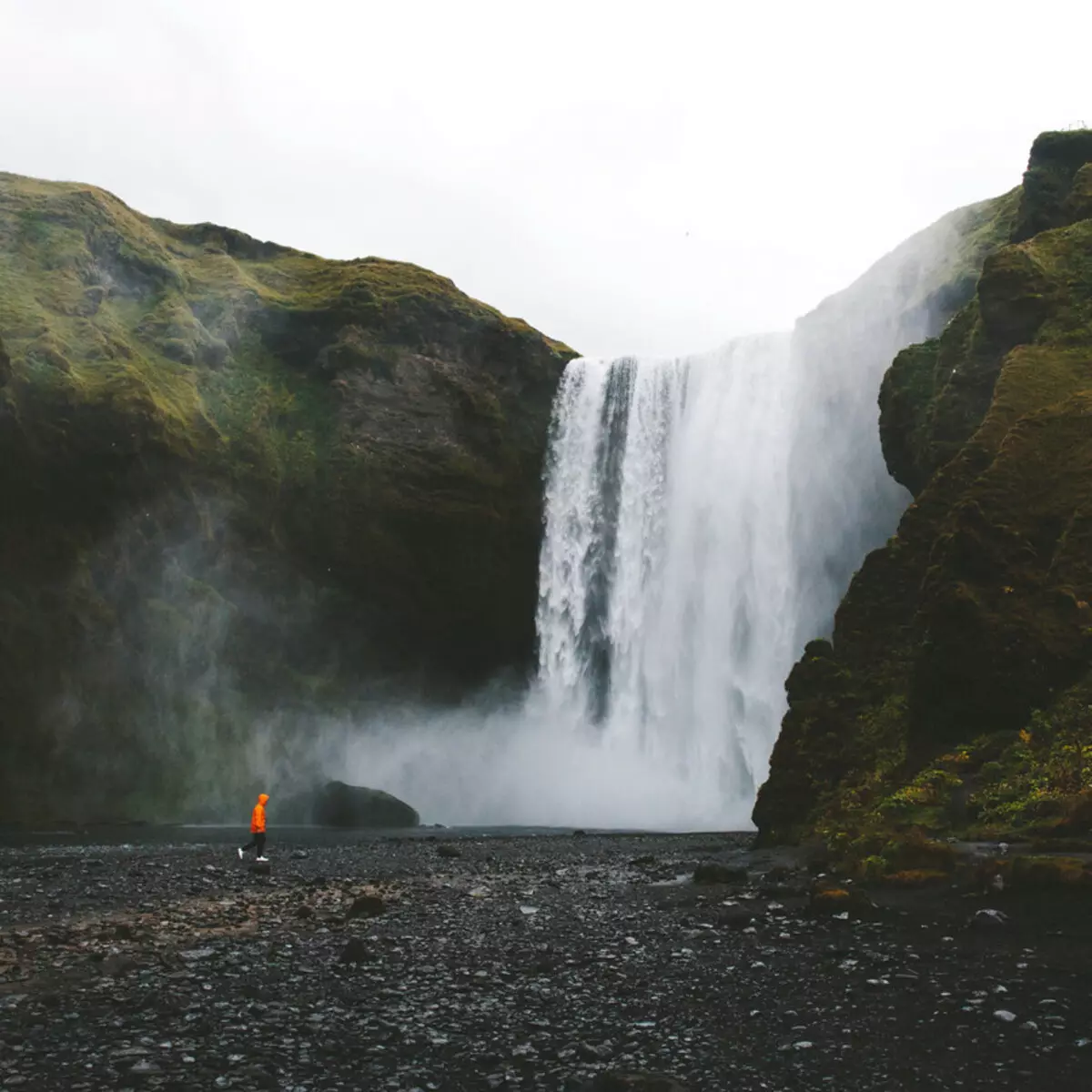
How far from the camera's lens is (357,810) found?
129 ft

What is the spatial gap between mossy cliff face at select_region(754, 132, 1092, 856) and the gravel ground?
336cm

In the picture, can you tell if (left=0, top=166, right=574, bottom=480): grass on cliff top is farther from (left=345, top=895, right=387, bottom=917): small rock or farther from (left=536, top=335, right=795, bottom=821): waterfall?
(left=345, top=895, right=387, bottom=917): small rock

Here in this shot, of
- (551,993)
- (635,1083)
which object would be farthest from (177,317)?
(635,1083)

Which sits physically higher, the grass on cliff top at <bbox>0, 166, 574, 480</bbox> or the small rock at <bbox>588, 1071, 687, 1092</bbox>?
the grass on cliff top at <bbox>0, 166, 574, 480</bbox>

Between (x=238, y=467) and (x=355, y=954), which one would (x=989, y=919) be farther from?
(x=238, y=467)

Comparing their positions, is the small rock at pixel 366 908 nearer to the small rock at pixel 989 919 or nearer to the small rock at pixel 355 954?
the small rock at pixel 355 954

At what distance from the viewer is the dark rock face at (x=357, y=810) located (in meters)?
39.2

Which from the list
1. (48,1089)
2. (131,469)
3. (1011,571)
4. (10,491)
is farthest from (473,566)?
(48,1089)

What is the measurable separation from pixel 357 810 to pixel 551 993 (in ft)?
106

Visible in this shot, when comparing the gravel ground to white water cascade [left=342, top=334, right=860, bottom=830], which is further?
white water cascade [left=342, top=334, right=860, bottom=830]

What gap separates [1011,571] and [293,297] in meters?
41.1

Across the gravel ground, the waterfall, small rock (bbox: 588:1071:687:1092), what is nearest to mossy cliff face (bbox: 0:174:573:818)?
the waterfall

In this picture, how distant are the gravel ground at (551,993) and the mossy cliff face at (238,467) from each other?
2564 centimetres

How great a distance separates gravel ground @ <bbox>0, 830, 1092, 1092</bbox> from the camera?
6.39m
